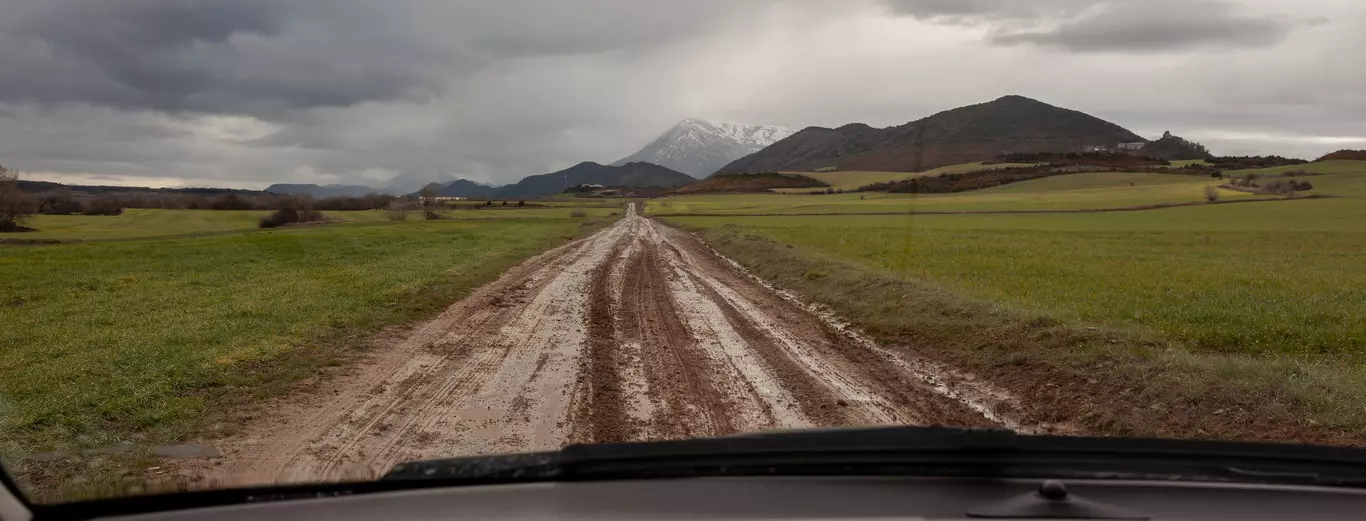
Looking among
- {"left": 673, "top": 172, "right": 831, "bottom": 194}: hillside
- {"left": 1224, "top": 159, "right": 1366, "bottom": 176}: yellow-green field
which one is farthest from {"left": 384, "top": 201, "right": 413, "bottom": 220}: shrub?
{"left": 1224, "top": 159, "right": 1366, "bottom": 176}: yellow-green field

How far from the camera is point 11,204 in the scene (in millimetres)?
39812

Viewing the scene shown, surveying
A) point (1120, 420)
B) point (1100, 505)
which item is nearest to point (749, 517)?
point (1100, 505)

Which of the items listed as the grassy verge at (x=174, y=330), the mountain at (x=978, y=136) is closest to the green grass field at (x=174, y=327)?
the grassy verge at (x=174, y=330)

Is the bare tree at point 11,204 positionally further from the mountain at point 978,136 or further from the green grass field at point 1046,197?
the mountain at point 978,136

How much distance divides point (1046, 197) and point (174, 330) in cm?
8107

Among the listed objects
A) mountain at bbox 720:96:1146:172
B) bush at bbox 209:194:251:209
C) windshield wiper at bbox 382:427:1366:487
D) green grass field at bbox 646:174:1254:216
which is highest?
mountain at bbox 720:96:1146:172

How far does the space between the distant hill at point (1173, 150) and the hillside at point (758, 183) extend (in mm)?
47808

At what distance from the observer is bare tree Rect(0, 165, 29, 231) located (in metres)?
37.4

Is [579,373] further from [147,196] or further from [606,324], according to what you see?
[147,196]

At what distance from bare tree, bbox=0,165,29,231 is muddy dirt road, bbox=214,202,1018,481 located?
36.9 m

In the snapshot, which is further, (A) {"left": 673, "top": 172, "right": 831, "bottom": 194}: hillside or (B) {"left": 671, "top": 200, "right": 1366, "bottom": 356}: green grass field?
(A) {"left": 673, "top": 172, "right": 831, "bottom": 194}: hillside

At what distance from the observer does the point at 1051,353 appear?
31.1 ft

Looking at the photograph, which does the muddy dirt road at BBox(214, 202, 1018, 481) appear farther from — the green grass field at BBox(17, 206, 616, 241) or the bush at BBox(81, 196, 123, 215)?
the bush at BBox(81, 196, 123, 215)

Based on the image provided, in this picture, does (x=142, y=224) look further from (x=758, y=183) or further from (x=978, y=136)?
(x=978, y=136)
